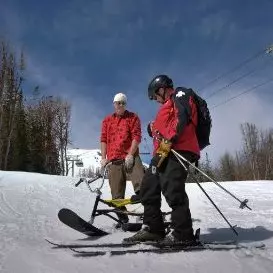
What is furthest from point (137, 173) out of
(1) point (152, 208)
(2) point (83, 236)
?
(1) point (152, 208)

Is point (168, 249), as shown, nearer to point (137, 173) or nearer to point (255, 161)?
point (137, 173)

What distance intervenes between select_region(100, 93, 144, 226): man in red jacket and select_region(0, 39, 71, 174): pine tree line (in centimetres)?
3172

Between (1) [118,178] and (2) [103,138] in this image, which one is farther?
(2) [103,138]

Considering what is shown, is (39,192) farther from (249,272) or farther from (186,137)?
(249,272)

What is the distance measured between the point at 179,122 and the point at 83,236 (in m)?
1.95

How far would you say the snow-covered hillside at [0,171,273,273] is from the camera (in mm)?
3539

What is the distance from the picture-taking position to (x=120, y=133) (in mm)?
6762

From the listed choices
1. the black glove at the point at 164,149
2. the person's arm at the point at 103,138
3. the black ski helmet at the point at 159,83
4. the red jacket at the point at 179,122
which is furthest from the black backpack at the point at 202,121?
the person's arm at the point at 103,138

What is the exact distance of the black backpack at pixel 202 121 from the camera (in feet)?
15.4

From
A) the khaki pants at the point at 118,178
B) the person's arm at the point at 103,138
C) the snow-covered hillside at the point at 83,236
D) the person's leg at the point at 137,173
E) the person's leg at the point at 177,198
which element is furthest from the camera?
the person's arm at the point at 103,138

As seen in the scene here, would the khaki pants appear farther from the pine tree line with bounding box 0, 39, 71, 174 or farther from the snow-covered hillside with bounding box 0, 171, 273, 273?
the pine tree line with bounding box 0, 39, 71, 174

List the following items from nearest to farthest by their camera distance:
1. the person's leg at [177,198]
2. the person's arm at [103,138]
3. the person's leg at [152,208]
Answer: the person's leg at [177,198], the person's leg at [152,208], the person's arm at [103,138]

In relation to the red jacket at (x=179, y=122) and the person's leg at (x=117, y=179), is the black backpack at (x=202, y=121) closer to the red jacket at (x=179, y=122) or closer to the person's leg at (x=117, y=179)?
the red jacket at (x=179, y=122)

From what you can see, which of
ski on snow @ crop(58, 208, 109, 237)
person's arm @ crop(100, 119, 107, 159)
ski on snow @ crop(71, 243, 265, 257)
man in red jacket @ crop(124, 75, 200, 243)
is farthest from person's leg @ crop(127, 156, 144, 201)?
ski on snow @ crop(71, 243, 265, 257)
